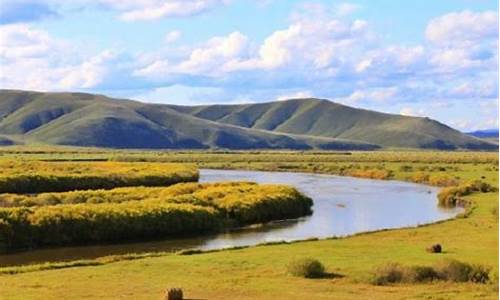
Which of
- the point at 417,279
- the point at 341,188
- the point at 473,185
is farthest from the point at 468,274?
the point at 341,188

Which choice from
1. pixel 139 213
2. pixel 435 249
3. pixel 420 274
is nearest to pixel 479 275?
pixel 420 274

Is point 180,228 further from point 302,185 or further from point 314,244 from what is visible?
point 302,185

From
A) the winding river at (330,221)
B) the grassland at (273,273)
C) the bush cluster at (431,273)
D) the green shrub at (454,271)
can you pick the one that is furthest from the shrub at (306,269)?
the winding river at (330,221)

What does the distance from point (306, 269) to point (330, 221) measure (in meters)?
29.2

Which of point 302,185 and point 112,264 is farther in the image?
point 302,185

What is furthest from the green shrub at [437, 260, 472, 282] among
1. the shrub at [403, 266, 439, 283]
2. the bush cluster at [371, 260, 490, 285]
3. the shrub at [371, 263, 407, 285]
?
the shrub at [371, 263, 407, 285]

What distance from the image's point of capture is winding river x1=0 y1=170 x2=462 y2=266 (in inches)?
1737

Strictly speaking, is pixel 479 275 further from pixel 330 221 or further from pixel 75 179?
pixel 75 179

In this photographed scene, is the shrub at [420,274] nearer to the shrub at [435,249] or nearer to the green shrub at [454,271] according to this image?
the green shrub at [454,271]

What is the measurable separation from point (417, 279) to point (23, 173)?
56.0m

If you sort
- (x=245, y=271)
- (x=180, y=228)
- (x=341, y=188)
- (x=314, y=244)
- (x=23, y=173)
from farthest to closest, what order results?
1. (x=341, y=188)
2. (x=23, y=173)
3. (x=180, y=228)
4. (x=314, y=244)
5. (x=245, y=271)

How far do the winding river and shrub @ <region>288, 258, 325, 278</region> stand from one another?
14.8m

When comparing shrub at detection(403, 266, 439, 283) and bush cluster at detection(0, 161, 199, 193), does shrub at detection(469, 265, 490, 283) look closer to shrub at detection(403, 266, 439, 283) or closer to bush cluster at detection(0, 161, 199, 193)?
shrub at detection(403, 266, 439, 283)

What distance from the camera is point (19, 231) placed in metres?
44.9
